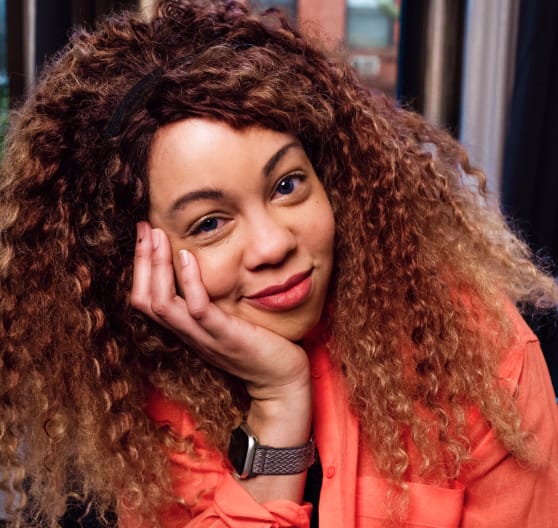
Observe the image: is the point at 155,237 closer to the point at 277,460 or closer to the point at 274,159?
the point at 274,159

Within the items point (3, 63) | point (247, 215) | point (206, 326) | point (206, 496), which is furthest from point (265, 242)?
point (3, 63)

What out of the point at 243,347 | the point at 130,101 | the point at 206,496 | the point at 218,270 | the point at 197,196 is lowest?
the point at 206,496

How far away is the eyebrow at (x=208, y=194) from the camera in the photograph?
3.39ft

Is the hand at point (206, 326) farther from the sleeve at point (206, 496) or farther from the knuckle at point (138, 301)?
the sleeve at point (206, 496)

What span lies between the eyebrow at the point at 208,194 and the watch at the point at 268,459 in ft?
1.30

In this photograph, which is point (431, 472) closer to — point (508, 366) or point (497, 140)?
point (508, 366)

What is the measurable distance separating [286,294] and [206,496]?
40 centimetres

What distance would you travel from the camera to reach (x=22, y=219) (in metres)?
1.17

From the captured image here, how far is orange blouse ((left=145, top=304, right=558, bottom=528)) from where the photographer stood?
119cm

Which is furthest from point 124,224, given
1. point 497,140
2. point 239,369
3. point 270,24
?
point 497,140

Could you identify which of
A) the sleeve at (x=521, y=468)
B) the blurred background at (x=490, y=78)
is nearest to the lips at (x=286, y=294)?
the sleeve at (x=521, y=468)

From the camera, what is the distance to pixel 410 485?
Result: 1.22m

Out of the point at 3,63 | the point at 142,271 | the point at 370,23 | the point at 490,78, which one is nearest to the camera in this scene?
the point at 142,271

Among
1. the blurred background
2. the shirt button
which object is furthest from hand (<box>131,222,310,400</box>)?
the blurred background
